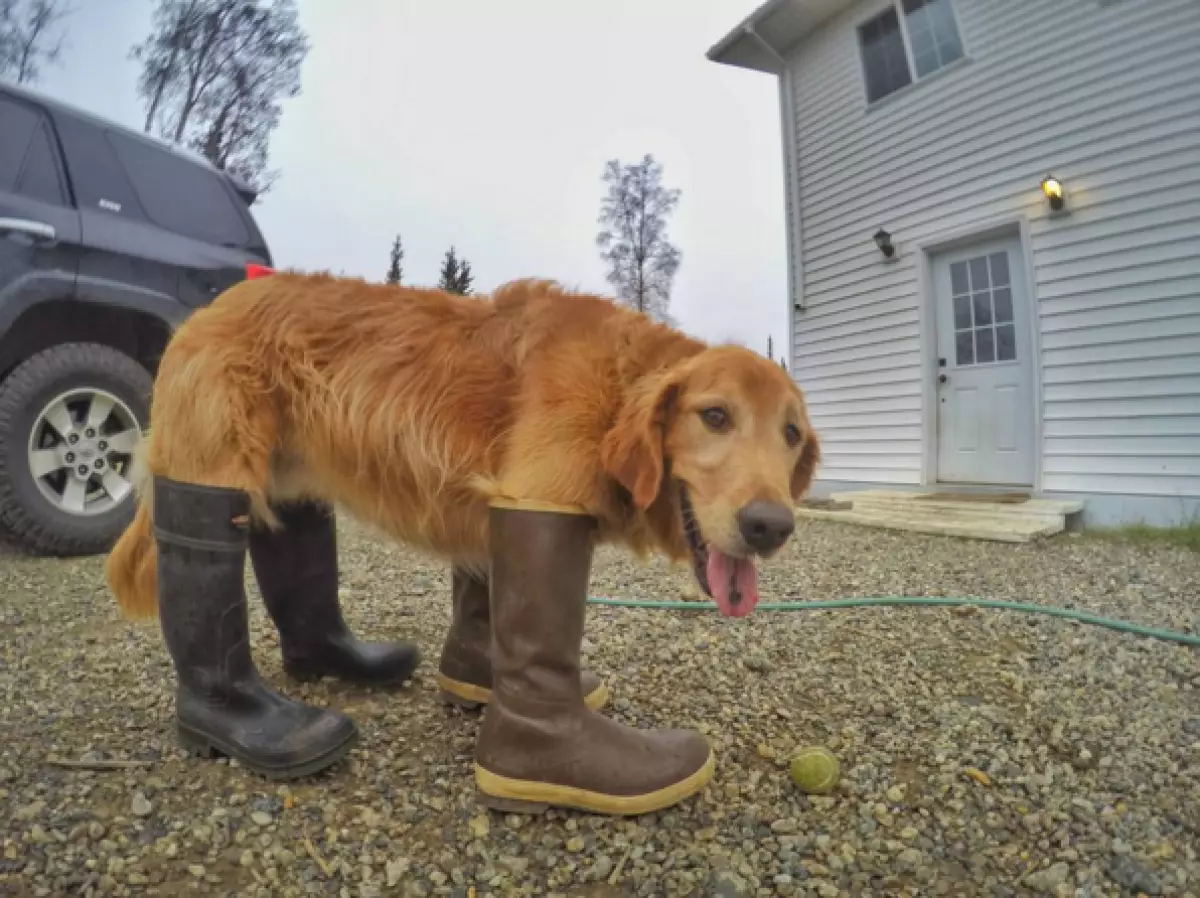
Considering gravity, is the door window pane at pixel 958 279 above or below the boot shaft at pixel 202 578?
above

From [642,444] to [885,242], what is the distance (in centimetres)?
627

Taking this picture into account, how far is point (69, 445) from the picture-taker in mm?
3055

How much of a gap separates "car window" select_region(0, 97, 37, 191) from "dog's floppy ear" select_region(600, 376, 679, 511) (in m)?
3.16

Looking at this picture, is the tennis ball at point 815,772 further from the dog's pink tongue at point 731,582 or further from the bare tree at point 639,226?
the bare tree at point 639,226

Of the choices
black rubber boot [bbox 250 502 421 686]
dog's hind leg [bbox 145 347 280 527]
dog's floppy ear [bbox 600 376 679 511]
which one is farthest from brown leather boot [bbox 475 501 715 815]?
black rubber boot [bbox 250 502 421 686]

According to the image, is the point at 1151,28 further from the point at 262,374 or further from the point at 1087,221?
the point at 262,374

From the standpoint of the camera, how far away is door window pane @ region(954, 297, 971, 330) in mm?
6125

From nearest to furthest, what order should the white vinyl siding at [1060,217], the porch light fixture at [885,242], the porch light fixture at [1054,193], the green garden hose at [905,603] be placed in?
the green garden hose at [905,603] < the white vinyl siding at [1060,217] < the porch light fixture at [1054,193] < the porch light fixture at [885,242]

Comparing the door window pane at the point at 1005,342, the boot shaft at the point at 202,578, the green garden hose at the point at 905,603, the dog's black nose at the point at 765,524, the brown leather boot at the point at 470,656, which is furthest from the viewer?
the door window pane at the point at 1005,342

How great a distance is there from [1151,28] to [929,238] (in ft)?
6.52

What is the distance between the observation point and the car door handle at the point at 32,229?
2.84 m

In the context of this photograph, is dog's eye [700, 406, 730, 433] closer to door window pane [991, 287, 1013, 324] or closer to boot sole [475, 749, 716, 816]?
boot sole [475, 749, 716, 816]

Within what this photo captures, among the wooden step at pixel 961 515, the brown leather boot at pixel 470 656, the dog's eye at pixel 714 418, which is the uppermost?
the dog's eye at pixel 714 418

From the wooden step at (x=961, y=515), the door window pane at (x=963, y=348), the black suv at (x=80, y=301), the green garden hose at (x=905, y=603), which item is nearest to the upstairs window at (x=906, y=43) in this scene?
the door window pane at (x=963, y=348)
